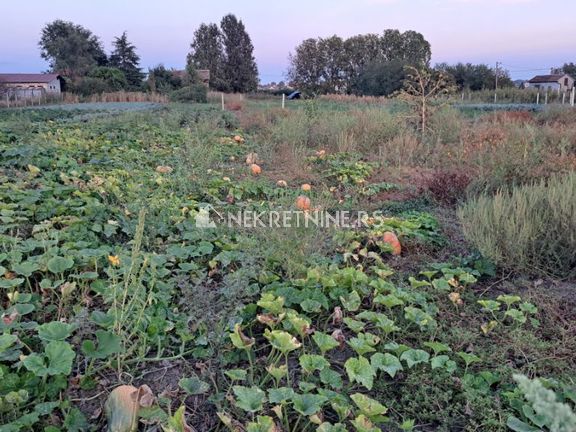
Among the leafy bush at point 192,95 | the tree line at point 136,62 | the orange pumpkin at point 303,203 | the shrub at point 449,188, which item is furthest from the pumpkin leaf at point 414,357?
the tree line at point 136,62

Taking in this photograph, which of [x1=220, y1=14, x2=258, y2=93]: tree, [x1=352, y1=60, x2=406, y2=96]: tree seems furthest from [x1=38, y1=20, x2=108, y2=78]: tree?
[x1=352, y1=60, x2=406, y2=96]: tree

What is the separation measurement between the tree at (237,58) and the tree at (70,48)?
13564mm

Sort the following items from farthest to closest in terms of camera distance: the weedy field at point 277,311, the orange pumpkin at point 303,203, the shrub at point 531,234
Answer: the orange pumpkin at point 303,203
the shrub at point 531,234
the weedy field at point 277,311

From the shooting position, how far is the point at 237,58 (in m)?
53.9

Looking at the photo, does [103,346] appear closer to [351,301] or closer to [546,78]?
[351,301]

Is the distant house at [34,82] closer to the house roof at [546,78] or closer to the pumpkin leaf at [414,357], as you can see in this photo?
the pumpkin leaf at [414,357]

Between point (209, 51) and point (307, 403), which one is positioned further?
point (209, 51)

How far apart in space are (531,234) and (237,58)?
54637mm

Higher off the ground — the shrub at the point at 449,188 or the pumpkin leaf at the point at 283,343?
the shrub at the point at 449,188

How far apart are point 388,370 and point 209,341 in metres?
0.82

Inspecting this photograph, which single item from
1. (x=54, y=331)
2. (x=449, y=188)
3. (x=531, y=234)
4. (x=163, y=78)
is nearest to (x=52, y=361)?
(x=54, y=331)

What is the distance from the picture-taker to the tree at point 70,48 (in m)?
47.5

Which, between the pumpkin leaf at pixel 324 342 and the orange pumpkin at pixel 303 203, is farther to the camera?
the orange pumpkin at pixel 303 203

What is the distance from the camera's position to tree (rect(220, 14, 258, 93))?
52.9 m
